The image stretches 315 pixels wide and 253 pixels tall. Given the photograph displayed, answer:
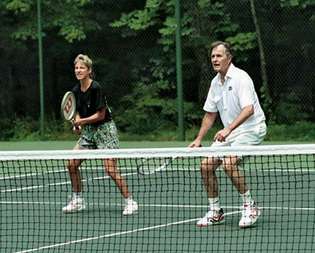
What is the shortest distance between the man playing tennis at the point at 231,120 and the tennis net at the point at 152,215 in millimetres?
98

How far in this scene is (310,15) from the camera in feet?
55.6

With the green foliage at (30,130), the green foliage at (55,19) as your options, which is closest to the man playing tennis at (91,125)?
the green foliage at (30,130)


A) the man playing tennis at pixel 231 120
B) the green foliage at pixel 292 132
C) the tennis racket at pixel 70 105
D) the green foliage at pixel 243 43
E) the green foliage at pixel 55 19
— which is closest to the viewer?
the man playing tennis at pixel 231 120

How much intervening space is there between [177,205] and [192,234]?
1607 mm

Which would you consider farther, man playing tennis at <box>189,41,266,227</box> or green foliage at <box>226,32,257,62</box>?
green foliage at <box>226,32,257,62</box>

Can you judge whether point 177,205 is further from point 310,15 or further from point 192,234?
point 310,15

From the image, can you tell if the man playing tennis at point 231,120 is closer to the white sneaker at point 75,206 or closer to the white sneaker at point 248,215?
the white sneaker at point 248,215

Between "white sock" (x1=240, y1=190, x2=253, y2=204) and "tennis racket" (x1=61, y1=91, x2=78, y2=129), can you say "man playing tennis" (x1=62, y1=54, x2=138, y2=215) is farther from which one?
"white sock" (x1=240, y1=190, x2=253, y2=204)

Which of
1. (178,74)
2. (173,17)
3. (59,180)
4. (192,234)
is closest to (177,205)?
A: (192,234)

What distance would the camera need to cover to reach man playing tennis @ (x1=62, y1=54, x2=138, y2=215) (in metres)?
8.93

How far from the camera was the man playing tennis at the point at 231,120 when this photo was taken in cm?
796

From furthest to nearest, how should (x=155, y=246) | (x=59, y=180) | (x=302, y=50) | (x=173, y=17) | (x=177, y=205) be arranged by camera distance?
(x=173, y=17), (x=302, y=50), (x=59, y=180), (x=177, y=205), (x=155, y=246)

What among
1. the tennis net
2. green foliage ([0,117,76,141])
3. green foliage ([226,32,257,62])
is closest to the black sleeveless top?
the tennis net

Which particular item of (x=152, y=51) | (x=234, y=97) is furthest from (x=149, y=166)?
(x=152, y=51)
